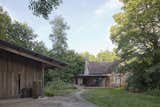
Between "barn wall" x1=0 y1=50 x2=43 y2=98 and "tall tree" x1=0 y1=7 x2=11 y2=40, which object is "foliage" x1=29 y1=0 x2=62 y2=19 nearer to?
"barn wall" x1=0 y1=50 x2=43 y2=98

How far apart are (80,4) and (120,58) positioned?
13.6m

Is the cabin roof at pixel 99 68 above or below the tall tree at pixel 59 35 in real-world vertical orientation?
below

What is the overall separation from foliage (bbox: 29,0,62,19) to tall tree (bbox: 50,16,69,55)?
37238 mm

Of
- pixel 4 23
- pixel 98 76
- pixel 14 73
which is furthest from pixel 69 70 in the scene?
pixel 14 73

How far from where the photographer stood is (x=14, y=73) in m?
15.1

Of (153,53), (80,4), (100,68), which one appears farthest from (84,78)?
(80,4)

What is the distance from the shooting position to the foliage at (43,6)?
10086 mm

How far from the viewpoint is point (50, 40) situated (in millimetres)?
49250

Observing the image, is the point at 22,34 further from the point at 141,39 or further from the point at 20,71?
the point at 20,71

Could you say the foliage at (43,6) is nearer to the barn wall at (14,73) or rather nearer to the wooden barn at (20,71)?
the wooden barn at (20,71)

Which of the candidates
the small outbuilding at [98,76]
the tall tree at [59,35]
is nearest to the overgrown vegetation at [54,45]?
the tall tree at [59,35]

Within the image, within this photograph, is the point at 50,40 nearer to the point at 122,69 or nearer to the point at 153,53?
the point at 122,69

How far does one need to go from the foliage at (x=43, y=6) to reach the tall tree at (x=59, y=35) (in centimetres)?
3724

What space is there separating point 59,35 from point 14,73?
112 ft
